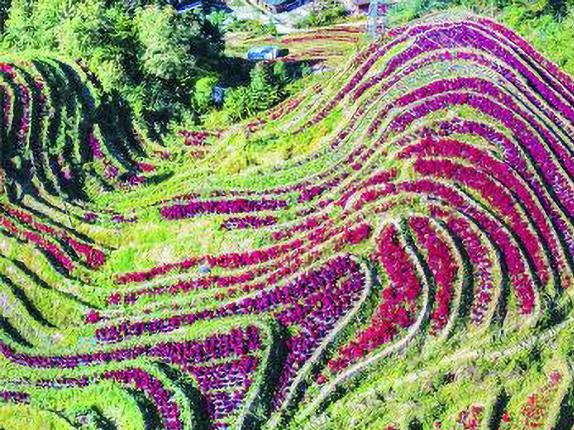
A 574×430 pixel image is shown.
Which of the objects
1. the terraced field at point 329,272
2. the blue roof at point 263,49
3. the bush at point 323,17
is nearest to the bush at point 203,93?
the terraced field at point 329,272

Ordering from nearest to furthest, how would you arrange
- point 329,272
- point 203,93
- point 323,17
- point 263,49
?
point 329,272 → point 203,93 → point 263,49 → point 323,17

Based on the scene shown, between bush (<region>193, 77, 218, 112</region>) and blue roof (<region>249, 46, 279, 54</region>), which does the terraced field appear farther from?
blue roof (<region>249, 46, 279, 54</region>)

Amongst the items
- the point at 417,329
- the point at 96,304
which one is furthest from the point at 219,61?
the point at 417,329

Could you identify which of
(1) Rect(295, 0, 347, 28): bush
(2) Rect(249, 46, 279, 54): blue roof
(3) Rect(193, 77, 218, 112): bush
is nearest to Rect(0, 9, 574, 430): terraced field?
(3) Rect(193, 77, 218, 112): bush

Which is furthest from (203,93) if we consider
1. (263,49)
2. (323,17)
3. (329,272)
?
(323,17)

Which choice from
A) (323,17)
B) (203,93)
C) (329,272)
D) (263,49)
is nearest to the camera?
(329,272)

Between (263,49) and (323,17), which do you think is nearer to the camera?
(263,49)

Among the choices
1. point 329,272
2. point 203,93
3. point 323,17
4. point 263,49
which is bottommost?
point 329,272

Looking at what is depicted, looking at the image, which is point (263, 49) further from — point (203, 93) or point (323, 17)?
point (203, 93)

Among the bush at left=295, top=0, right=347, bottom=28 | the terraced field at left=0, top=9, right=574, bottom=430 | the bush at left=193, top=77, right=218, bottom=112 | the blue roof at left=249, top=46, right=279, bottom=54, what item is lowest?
the terraced field at left=0, top=9, right=574, bottom=430
